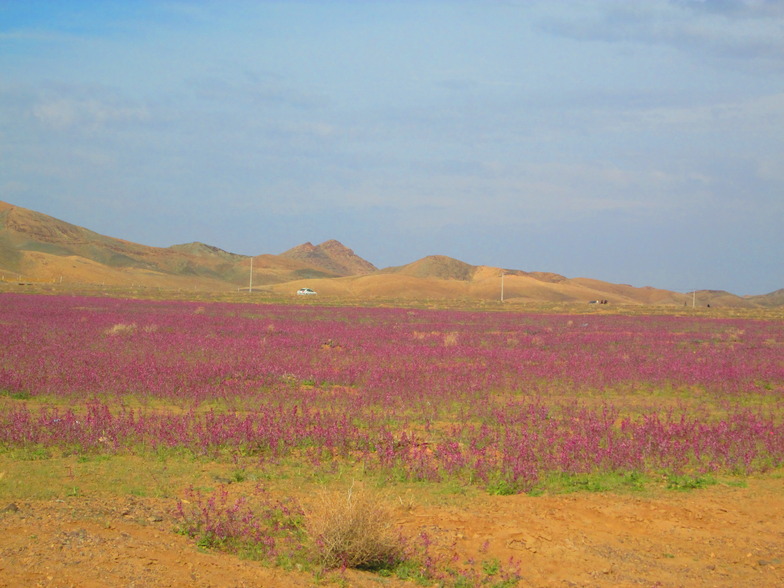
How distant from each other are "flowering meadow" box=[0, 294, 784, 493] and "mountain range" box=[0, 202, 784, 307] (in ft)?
255

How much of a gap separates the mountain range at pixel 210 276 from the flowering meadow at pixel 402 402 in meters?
77.9

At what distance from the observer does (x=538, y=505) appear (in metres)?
7.47

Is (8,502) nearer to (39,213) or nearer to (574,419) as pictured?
(574,419)

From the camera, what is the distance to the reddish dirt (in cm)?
504

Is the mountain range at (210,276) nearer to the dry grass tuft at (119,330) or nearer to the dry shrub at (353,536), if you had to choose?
the dry grass tuft at (119,330)

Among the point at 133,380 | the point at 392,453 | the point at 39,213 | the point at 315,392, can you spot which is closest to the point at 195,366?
the point at 133,380

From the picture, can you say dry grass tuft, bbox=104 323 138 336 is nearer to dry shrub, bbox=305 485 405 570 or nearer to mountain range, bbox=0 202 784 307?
dry shrub, bbox=305 485 405 570

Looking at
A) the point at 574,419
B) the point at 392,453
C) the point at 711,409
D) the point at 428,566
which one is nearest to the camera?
the point at 428,566

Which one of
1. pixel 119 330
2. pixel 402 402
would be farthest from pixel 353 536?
pixel 119 330

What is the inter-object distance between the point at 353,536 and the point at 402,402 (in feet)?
24.1

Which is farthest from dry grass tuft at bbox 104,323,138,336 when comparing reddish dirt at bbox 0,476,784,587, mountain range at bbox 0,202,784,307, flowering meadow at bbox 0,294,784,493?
mountain range at bbox 0,202,784,307

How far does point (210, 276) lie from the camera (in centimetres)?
17488

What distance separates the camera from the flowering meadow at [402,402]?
909cm

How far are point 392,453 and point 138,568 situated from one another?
4320 millimetres
